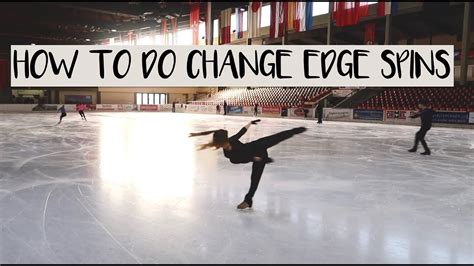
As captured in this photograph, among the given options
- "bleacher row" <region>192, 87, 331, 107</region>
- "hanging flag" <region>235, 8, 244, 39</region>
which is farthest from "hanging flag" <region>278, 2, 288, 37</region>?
"bleacher row" <region>192, 87, 331, 107</region>

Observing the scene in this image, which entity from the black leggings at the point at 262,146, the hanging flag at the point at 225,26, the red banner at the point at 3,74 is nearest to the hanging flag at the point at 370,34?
the hanging flag at the point at 225,26

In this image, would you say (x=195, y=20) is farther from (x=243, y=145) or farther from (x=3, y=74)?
(x=243, y=145)

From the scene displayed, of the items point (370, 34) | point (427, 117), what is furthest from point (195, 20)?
point (427, 117)

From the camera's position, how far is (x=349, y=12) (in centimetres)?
2220

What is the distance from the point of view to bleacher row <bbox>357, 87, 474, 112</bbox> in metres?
22.6

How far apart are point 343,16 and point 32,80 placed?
1877cm

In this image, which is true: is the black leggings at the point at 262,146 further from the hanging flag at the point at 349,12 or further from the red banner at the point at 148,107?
the red banner at the point at 148,107

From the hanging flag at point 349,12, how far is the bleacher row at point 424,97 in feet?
20.3

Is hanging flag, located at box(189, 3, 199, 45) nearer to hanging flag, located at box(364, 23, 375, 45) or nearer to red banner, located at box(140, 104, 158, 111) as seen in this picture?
hanging flag, located at box(364, 23, 375, 45)

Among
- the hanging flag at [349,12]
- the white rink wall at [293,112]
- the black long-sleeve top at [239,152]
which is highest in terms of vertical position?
the hanging flag at [349,12]

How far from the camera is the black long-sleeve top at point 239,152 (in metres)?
4.25

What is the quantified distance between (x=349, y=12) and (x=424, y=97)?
25.5ft

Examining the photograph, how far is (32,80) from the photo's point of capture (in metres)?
7.96

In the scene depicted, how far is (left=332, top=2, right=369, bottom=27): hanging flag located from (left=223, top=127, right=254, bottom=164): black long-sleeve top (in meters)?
19.5
